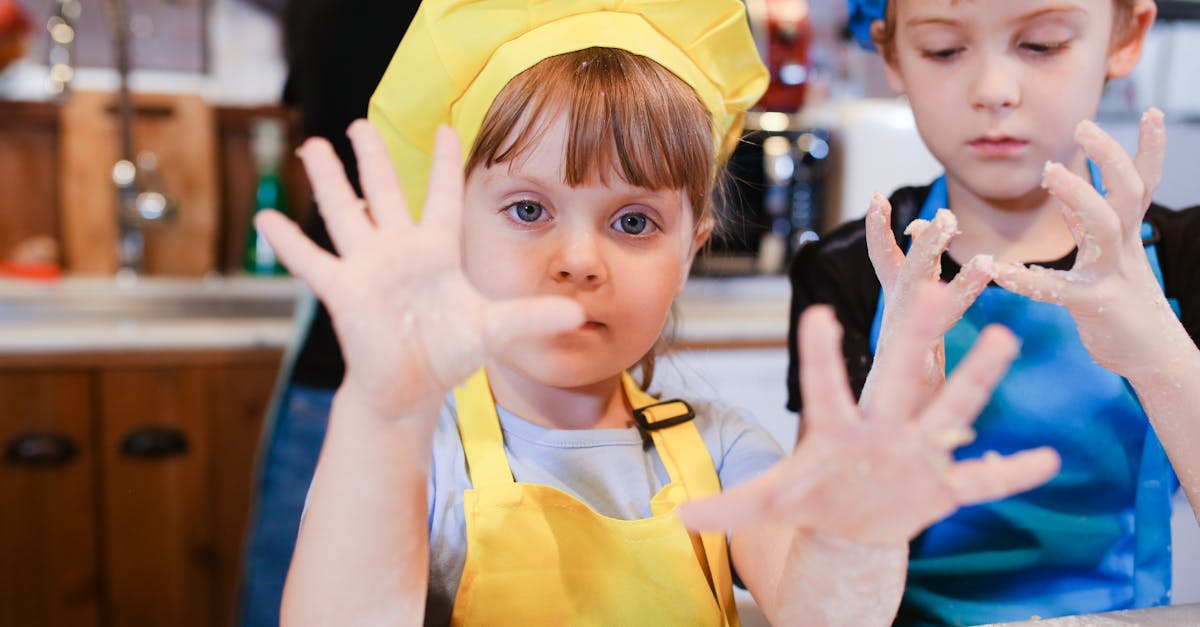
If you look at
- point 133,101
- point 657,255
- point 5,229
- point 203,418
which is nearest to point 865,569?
point 657,255

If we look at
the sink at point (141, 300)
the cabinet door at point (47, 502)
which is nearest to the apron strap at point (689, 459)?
the cabinet door at point (47, 502)

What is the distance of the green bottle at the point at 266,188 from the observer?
199 centimetres

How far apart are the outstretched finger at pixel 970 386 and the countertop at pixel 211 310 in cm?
114

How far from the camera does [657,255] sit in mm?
672

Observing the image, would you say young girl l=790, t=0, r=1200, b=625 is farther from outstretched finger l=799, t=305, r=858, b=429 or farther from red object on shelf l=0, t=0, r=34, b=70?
red object on shelf l=0, t=0, r=34, b=70

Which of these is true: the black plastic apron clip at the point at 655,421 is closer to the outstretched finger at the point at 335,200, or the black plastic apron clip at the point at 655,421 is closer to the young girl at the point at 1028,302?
the young girl at the point at 1028,302

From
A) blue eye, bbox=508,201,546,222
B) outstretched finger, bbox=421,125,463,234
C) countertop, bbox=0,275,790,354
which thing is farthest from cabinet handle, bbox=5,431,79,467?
outstretched finger, bbox=421,125,463,234

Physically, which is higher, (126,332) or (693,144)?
(693,144)

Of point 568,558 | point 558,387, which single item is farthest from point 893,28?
point 568,558

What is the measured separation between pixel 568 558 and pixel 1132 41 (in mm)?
658

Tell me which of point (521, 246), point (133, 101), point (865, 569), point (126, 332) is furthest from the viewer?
point (133, 101)

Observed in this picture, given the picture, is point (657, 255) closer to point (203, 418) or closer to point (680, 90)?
point (680, 90)

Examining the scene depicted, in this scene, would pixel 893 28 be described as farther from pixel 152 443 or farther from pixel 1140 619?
pixel 152 443

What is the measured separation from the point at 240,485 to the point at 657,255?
117 cm
